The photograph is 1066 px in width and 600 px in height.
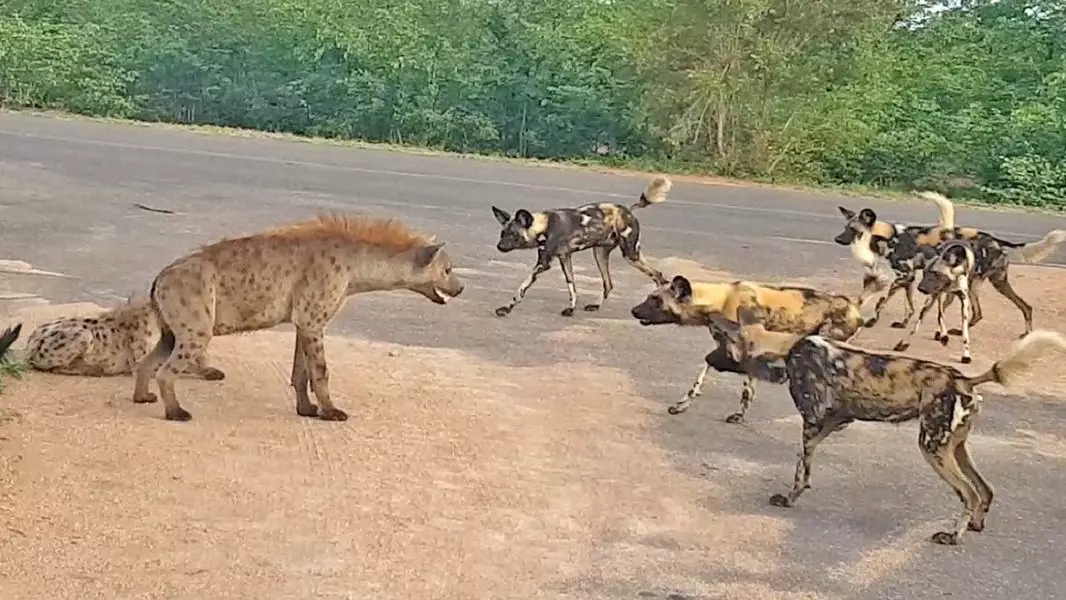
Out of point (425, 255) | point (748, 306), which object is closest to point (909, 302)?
point (748, 306)

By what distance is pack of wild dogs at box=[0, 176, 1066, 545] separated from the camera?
7430 mm

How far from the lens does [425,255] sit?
956cm

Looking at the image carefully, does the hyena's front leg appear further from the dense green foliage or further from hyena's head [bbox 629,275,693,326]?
the dense green foliage

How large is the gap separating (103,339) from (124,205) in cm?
936

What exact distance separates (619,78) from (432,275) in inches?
955

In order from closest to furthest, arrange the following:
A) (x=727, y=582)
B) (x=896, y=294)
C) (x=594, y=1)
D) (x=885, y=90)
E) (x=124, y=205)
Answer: (x=727, y=582) < (x=896, y=294) < (x=124, y=205) < (x=885, y=90) < (x=594, y=1)

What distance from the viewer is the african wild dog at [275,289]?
8.58 meters

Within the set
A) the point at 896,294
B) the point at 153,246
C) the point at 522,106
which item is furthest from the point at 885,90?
the point at 153,246

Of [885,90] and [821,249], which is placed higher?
[885,90]

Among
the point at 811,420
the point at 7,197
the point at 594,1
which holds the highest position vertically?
the point at 594,1

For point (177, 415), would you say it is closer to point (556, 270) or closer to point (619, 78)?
point (556, 270)

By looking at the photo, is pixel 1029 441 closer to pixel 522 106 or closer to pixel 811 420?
pixel 811 420

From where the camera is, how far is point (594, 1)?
36.7 m

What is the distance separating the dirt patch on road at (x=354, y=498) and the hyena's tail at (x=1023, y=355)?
4.38 ft
